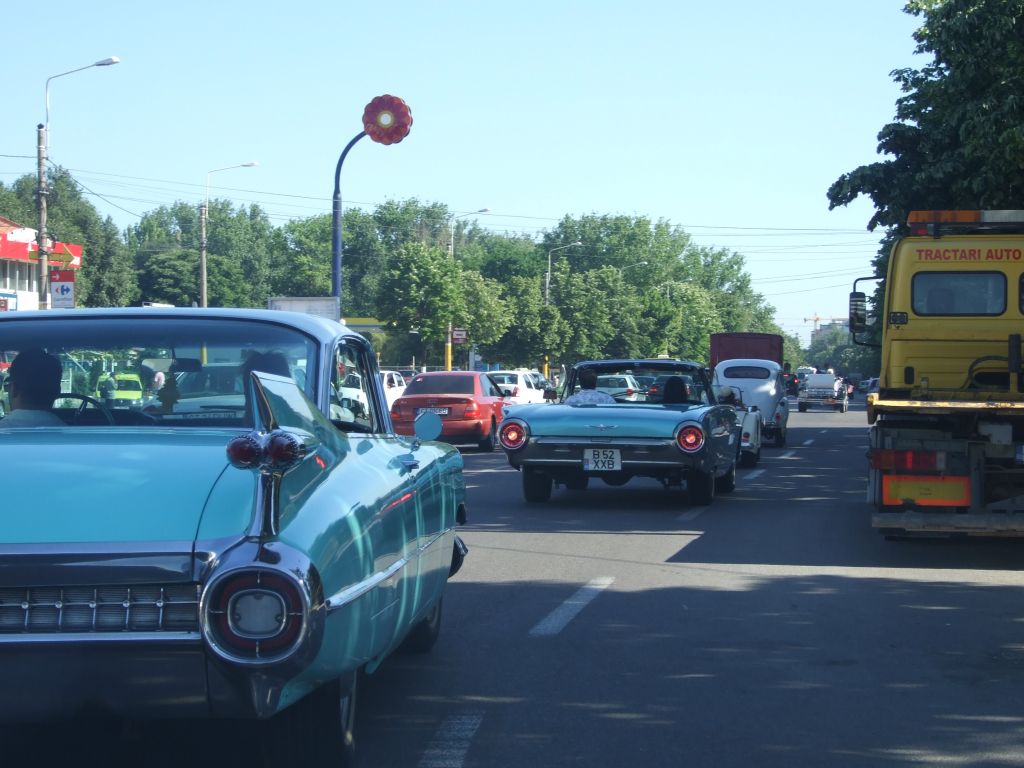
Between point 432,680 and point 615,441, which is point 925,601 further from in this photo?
point 615,441

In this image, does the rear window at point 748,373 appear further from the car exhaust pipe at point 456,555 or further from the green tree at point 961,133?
the car exhaust pipe at point 456,555

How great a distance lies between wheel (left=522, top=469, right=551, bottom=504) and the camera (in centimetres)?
1440

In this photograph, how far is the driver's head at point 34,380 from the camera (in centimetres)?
465

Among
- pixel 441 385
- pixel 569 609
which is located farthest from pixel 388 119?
pixel 569 609

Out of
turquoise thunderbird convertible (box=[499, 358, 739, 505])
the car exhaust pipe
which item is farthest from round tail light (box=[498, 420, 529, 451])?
the car exhaust pipe

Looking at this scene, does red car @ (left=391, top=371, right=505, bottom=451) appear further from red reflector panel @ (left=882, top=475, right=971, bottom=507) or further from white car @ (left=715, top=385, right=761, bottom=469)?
red reflector panel @ (left=882, top=475, right=971, bottom=507)

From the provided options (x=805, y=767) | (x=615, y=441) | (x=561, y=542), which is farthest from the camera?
(x=615, y=441)

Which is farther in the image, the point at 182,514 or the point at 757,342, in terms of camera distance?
the point at 757,342

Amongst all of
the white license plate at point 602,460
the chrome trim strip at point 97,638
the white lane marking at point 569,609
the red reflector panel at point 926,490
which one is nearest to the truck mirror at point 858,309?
the white license plate at point 602,460

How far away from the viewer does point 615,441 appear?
13.2 metres

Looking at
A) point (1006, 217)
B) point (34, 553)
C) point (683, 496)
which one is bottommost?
point (683, 496)

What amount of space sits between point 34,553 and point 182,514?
0.37 metres

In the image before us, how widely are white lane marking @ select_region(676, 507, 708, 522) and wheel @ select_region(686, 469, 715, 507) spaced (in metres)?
0.13

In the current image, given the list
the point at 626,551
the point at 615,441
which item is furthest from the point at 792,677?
the point at 615,441
